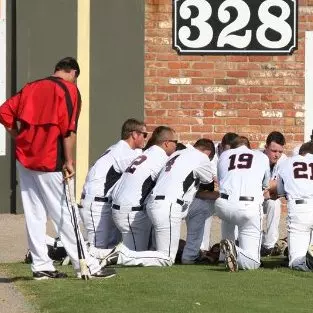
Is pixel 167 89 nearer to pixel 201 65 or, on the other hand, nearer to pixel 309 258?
pixel 201 65

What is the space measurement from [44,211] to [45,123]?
84 cm

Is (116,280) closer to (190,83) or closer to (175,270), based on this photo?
(175,270)

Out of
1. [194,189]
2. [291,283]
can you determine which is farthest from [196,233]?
[291,283]

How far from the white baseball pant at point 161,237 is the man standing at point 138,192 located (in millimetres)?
337

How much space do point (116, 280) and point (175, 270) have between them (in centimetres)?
131

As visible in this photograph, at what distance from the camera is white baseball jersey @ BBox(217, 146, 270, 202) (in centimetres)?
1412

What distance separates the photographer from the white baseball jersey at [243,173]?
556 inches

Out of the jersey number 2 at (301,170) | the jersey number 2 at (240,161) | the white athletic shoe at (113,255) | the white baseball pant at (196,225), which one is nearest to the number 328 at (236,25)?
the white baseball pant at (196,225)

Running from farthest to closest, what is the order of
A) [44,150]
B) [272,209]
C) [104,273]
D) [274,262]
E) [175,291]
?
[272,209] → [274,262] → [104,273] → [44,150] → [175,291]

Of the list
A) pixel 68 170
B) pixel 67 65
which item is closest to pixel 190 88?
pixel 67 65

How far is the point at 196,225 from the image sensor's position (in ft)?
48.3

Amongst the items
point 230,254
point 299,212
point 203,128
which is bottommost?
point 230,254

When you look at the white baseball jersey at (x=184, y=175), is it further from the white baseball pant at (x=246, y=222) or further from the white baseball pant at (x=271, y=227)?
the white baseball pant at (x=271, y=227)

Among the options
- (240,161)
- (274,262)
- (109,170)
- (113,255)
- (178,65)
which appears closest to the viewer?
(113,255)
